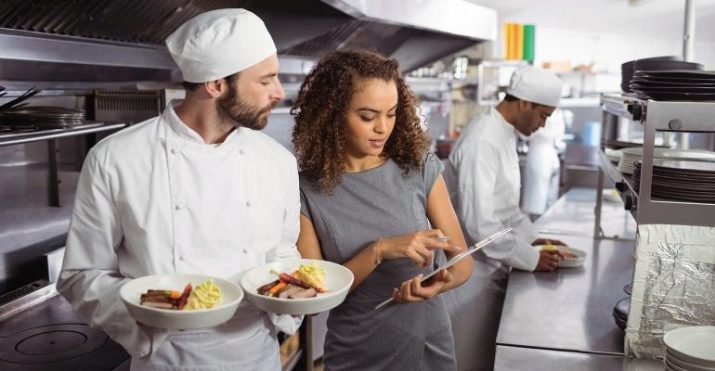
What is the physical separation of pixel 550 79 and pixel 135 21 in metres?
1.73

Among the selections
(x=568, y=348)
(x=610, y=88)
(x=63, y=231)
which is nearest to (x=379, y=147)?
(x=568, y=348)

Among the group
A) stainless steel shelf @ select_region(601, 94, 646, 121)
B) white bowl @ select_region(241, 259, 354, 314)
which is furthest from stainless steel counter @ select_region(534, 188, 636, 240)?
white bowl @ select_region(241, 259, 354, 314)

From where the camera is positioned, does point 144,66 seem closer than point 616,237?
Yes

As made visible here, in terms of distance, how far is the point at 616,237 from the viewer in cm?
340

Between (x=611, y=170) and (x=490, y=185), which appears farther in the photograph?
(x=490, y=185)

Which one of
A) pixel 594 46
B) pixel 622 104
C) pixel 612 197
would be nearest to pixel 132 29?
pixel 622 104

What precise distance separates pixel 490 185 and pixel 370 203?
93cm

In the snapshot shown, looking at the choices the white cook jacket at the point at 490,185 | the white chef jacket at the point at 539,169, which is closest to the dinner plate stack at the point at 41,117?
the white cook jacket at the point at 490,185

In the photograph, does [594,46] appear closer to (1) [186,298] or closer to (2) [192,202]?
(2) [192,202]

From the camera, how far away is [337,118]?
1.71 metres

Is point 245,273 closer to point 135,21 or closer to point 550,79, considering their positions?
point 135,21

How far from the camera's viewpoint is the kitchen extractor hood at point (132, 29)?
206cm

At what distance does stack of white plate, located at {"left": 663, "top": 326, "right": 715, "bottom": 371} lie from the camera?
1.40 m

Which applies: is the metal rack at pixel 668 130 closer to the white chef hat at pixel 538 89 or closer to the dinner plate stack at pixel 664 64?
the dinner plate stack at pixel 664 64
